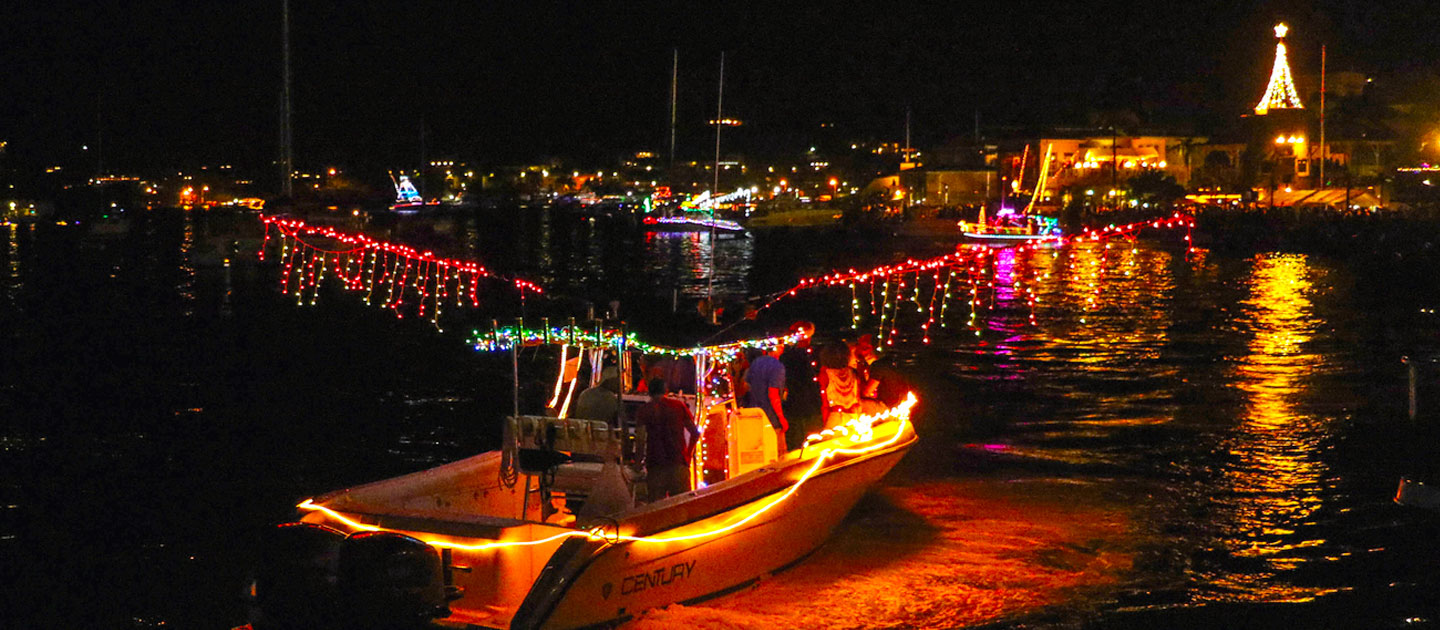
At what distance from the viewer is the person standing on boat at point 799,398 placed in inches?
492

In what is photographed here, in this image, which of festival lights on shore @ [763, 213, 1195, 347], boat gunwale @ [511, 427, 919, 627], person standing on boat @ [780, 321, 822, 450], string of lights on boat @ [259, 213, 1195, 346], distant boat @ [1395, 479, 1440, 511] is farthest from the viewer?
festival lights on shore @ [763, 213, 1195, 347]

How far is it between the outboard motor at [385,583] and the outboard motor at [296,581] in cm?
11

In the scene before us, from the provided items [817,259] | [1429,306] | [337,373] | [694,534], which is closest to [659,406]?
[694,534]

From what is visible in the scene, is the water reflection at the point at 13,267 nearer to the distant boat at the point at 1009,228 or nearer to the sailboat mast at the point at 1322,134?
the distant boat at the point at 1009,228

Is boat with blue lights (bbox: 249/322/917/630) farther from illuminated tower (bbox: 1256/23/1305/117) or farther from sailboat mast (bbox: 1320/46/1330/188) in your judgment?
illuminated tower (bbox: 1256/23/1305/117)

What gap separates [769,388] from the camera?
12.2 m

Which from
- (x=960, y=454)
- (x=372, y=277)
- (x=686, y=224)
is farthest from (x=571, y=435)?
(x=686, y=224)

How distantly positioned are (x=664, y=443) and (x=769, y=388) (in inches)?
74.1

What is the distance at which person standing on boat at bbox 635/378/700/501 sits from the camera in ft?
34.5

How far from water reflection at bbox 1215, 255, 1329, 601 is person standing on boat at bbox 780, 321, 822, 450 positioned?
375 cm

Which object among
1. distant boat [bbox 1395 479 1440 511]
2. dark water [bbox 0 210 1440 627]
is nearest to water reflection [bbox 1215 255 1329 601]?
dark water [bbox 0 210 1440 627]

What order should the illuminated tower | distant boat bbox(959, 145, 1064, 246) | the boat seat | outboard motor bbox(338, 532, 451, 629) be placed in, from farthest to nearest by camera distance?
the illuminated tower
distant boat bbox(959, 145, 1064, 246)
the boat seat
outboard motor bbox(338, 532, 451, 629)

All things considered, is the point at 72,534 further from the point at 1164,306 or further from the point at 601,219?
the point at 601,219

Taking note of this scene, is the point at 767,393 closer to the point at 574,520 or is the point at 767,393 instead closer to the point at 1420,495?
the point at 574,520
